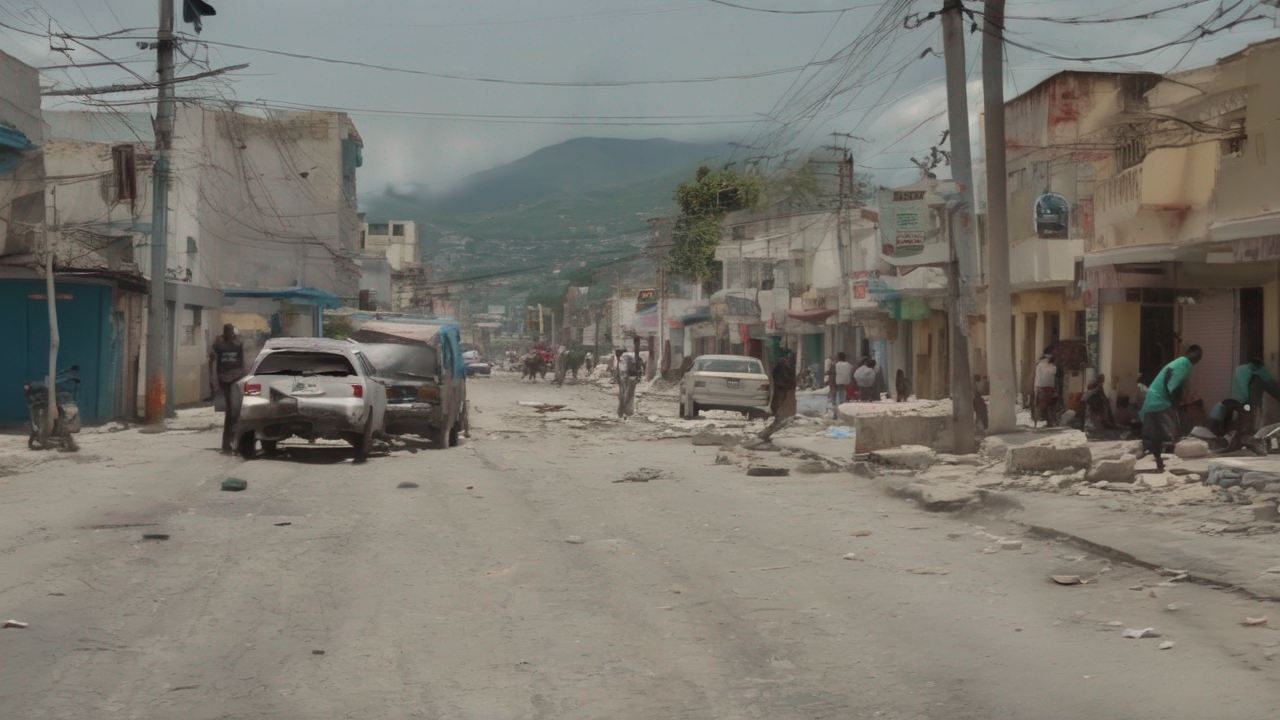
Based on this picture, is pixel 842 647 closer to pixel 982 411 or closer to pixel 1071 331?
pixel 982 411

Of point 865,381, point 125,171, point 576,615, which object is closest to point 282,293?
point 125,171

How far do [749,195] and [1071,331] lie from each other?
4604 centimetres

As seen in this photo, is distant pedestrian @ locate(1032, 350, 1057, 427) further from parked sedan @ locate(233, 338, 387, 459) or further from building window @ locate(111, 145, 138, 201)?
building window @ locate(111, 145, 138, 201)

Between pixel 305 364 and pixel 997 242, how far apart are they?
1092 centimetres

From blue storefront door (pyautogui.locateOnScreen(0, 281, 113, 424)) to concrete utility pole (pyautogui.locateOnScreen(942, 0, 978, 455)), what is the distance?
55.2ft

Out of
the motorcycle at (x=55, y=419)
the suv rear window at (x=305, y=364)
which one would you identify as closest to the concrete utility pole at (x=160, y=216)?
the motorcycle at (x=55, y=419)

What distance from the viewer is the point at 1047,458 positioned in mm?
16688

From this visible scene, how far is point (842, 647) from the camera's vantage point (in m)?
7.55

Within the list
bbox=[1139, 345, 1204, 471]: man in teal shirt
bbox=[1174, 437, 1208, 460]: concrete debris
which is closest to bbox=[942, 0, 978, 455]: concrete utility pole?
bbox=[1174, 437, 1208, 460]: concrete debris

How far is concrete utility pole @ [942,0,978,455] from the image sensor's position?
66.6 ft

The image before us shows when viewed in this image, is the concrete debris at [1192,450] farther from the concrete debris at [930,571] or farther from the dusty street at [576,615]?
the concrete debris at [930,571]

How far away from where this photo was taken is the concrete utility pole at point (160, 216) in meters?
26.2

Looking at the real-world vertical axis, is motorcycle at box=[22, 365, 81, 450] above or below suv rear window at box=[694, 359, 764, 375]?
below

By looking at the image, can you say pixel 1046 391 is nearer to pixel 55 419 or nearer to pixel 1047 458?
pixel 1047 458
